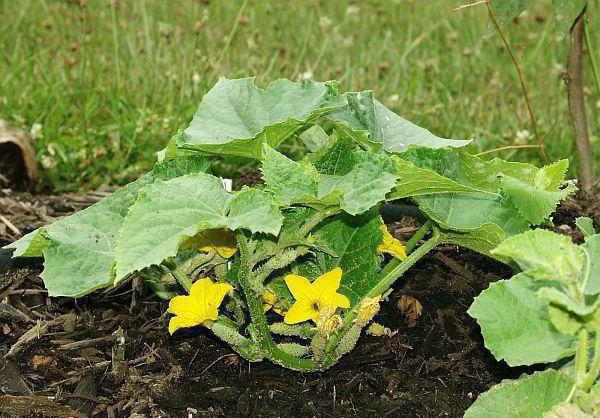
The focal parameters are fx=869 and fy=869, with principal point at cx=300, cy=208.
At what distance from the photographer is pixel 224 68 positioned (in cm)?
400

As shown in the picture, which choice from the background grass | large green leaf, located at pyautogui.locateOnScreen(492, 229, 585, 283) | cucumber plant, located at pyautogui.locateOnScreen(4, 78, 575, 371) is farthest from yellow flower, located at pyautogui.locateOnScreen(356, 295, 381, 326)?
the background grass

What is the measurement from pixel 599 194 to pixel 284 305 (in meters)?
1.25

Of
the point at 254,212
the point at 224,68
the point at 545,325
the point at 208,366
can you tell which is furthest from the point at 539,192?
the point at 224,68

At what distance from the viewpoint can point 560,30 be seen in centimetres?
231

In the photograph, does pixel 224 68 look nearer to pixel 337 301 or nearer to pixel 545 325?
pixel 337 301

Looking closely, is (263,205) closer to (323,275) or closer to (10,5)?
(323,275)

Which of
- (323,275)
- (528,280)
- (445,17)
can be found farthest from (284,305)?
(445,17)

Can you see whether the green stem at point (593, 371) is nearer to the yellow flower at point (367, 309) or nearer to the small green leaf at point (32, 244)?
the yellow flower at point (367, 309)

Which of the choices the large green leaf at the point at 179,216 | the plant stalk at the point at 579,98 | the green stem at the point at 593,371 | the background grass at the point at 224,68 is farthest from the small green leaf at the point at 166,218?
the background grass at the point at 224,68

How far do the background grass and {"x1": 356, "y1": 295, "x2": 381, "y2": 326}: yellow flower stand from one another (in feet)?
5.64

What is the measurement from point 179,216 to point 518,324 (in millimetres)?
553

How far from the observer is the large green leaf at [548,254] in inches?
45.6

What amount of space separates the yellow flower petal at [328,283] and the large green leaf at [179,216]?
290 mm

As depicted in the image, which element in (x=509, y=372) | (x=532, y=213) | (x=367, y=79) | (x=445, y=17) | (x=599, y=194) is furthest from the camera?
(x=445, y=17)
